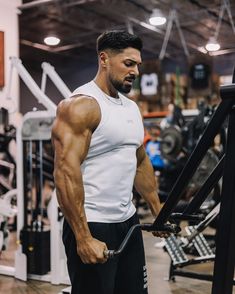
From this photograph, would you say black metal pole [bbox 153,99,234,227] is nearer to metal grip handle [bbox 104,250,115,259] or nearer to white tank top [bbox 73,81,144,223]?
metal grip handle [bbox 104,250,115,259]

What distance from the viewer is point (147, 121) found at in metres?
7.89

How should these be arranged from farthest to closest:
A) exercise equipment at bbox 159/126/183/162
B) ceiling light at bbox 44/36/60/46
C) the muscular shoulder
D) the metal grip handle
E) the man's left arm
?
ceiling light at bbox 44/36/60/46
exercise equipment at bbox 159/126/183/162
the man's left arm
the muscular shoulder
the metal grip handle

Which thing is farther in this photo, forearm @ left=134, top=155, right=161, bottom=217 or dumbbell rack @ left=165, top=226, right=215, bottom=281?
dumbbell rack @ left=165, top=226, right=215, bottom=281

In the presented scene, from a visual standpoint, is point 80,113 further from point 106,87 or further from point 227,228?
point 227,228

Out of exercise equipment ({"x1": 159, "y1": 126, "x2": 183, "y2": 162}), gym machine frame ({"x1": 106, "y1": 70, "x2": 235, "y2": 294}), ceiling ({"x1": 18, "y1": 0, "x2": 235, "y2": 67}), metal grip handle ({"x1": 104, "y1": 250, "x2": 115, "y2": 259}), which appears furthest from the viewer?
ceiling ({"x1": 18, "y1": 0, "x2": 235, "y2": 67})

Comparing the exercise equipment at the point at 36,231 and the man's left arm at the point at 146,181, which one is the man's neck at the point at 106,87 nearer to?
the man's left arm at the point at 146,181

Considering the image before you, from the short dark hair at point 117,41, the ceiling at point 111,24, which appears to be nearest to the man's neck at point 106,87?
the short dark hair at point 117,41

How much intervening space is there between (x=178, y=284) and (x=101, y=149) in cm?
261

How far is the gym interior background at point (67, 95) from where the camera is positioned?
171 inches

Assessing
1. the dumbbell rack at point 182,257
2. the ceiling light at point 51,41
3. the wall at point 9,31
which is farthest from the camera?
the ceiling light at point 51,41

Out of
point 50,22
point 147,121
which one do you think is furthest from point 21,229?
point 50,22

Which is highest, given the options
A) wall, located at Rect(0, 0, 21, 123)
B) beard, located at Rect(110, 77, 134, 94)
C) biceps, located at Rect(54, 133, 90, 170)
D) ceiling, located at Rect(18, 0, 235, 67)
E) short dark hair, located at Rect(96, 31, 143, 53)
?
ceiling, located at Rect(18, 0, 235, 67)

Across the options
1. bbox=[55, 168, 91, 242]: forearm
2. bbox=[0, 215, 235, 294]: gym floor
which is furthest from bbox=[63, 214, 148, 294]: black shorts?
bbox=[0, 215, 235, 294]: gym floor

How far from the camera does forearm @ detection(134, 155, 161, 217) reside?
236 cm
